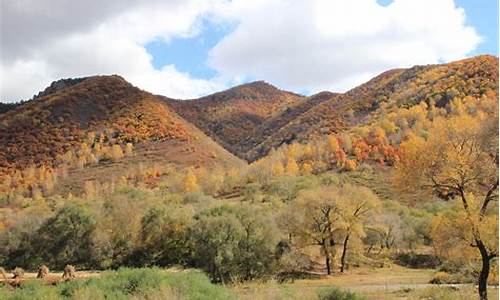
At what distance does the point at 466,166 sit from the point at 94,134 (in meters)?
159

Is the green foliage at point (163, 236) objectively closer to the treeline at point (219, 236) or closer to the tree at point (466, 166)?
the treeline at point (219, 236)

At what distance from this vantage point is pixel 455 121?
20578 mm

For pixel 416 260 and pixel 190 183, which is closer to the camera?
pixel 416 260

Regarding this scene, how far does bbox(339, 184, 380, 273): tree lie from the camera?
184 ft

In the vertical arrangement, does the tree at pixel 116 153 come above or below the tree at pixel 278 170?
above

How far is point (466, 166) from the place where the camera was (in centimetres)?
2014

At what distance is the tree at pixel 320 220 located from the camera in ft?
184

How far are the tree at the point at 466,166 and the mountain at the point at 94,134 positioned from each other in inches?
5026

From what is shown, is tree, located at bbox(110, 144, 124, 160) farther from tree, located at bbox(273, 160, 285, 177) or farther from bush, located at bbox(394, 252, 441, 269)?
bush, located at bbox(394, 252, 441, 269)

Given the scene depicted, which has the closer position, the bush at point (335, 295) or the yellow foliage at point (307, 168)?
the bush at point (335, 295)

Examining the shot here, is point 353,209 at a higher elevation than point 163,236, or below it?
higher

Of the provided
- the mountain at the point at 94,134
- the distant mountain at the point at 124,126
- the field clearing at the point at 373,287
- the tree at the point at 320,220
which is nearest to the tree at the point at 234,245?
the field clearing at the point at 373,287

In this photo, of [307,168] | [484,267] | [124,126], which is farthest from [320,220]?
[124,126]

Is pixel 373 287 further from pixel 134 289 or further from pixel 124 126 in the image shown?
pixel 124 126
